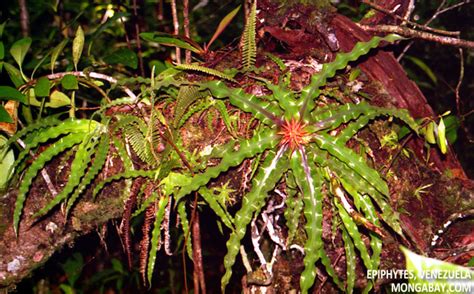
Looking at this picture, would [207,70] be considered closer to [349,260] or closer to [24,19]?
[349,260]

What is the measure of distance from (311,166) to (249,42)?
442 millimetres

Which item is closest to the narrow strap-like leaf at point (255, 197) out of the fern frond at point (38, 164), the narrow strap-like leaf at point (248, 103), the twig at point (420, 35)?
the narrow strap-like leaf at point (248, 103)

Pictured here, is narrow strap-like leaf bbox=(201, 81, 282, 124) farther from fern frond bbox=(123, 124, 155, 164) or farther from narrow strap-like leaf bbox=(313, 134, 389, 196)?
fern frond bbox=(123, 124, 155, 164)

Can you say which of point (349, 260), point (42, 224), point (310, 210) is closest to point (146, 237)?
point (42, 224)

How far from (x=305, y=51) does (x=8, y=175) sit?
102 centimetres

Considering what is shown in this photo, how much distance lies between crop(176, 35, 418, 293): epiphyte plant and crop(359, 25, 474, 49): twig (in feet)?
0.95

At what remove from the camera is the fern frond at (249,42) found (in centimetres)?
154

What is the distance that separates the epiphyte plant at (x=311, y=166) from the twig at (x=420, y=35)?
289 millimetres

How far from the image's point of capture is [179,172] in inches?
58.6

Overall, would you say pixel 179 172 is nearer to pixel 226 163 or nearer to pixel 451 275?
pixel 226 163

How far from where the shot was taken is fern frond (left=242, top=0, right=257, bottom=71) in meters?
1.54

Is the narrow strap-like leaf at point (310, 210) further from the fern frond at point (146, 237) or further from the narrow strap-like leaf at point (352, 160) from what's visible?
the fern frond at point (146, 237)

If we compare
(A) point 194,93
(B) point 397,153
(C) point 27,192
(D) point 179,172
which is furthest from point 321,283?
(C) point 27,192

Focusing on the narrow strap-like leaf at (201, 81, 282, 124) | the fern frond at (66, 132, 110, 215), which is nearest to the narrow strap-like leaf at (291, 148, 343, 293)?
the narrow strap-like leaf at (201, 81, 282, 124)
